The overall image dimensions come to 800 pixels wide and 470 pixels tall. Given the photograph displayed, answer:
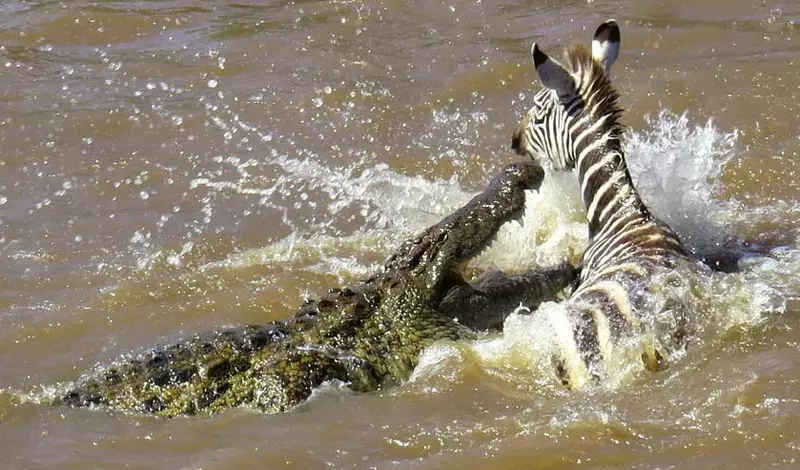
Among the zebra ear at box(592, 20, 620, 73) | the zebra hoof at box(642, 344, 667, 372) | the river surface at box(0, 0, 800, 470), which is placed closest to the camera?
the river surface at box(0, 0, 800, 470)

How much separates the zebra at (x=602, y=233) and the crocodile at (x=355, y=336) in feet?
1.25

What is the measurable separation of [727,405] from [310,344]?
1.74 meters

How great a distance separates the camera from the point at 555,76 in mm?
5570

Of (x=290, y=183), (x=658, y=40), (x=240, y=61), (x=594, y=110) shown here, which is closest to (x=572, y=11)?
(x=658, y=40)

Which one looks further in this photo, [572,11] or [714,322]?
[572,11]

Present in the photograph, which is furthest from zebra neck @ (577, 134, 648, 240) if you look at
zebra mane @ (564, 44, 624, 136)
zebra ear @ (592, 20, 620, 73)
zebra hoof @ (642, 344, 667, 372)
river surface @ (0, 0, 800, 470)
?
zebra hoof @ (642, 344, 667, 372)

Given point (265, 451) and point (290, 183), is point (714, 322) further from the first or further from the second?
point (290, 183)

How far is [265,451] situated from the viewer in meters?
4.18

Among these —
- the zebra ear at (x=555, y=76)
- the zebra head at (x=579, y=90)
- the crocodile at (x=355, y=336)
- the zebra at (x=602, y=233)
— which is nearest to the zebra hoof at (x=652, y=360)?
the zebra at (x=602, y=233)

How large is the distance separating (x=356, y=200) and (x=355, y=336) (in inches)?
105

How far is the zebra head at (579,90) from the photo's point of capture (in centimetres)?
550

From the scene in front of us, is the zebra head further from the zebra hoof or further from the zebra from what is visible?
the zebra hoof

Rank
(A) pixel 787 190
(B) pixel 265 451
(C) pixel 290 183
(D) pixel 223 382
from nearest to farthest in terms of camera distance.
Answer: (B) pixel 265 451 → (D) pixel 223 382 → (A) pixel 787 190 → (C) pixel 290 183

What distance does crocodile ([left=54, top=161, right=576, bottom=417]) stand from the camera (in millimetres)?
4656
